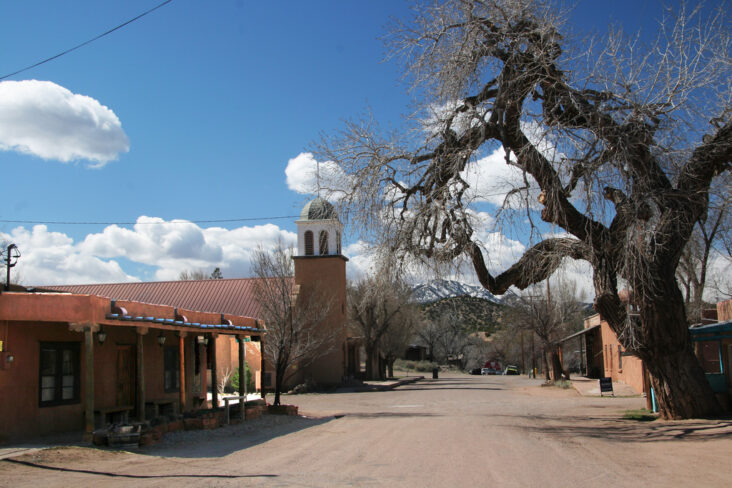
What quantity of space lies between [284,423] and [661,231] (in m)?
11.5

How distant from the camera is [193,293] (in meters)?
43.9

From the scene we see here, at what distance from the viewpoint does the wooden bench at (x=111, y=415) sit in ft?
47.3

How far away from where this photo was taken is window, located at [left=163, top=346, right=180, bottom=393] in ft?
62.1

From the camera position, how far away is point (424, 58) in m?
14.5

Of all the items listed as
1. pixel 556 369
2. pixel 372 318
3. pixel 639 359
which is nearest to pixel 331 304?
pixel 372 318

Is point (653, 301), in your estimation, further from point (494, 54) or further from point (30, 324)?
point (30, 324)

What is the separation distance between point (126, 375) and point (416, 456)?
899 centimetres

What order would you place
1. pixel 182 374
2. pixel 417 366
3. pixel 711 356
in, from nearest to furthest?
1. pixel 182 374
2. pixel 711 356
3. pixel 417 366

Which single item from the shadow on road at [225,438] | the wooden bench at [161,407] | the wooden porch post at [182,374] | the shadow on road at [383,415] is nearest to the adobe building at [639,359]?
the shadow on road at [383,415]

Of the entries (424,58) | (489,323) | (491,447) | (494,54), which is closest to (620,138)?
(494,54)

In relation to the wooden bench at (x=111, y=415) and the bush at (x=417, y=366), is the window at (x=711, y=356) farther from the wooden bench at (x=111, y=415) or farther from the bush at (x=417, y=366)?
the bush at (x=417, y=366)

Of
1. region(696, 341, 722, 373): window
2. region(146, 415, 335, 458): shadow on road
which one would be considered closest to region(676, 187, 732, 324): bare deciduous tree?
region(696, 341, 722, 373): window

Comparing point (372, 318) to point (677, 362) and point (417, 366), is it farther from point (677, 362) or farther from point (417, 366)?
point (677, 362)

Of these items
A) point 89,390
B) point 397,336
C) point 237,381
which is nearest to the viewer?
point 89,390
